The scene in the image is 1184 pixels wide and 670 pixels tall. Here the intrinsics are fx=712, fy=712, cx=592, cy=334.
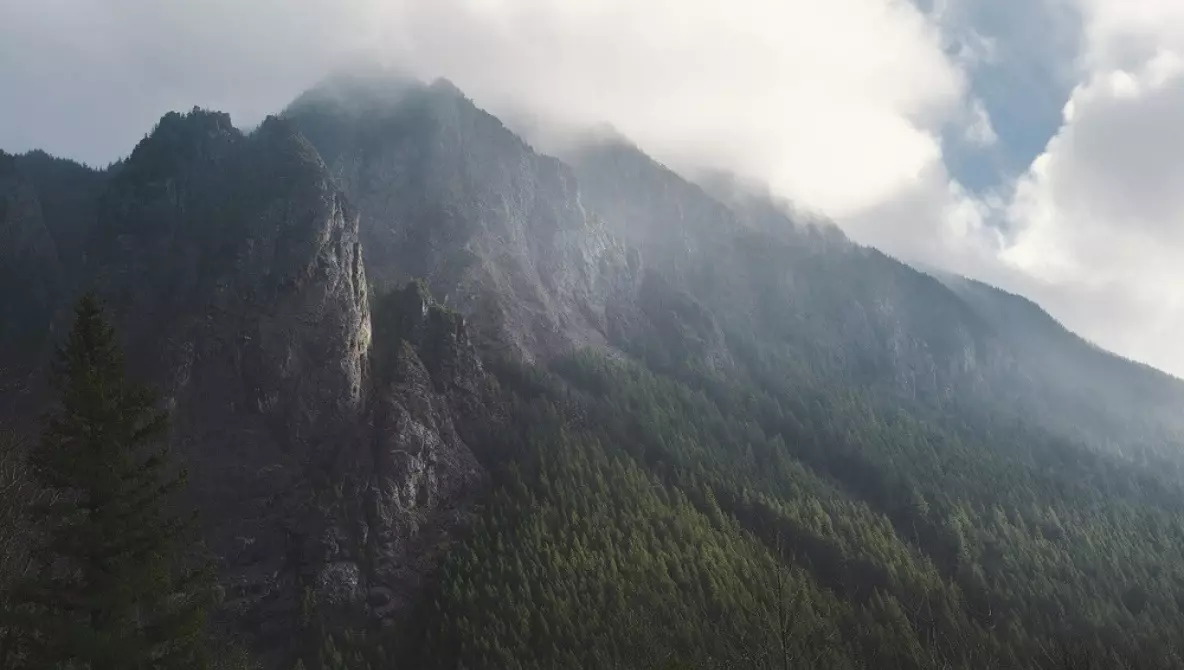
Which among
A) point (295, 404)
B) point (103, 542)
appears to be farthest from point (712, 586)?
point (103, 542)

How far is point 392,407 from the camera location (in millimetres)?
169375

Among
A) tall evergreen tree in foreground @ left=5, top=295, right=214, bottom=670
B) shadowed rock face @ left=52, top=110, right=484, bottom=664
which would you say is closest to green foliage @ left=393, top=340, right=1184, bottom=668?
shadowed rock face @ left=52, top=110, right=484, bottom=664

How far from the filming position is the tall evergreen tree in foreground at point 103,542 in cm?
2633

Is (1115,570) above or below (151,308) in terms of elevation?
above

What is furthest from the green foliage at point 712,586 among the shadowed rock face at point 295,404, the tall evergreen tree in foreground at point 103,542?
the tall evergreen tree in foreground at point 103,542

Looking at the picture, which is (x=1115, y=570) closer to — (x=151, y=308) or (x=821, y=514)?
(x=821, y=514)

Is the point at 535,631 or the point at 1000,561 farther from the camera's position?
the point at 1000,561

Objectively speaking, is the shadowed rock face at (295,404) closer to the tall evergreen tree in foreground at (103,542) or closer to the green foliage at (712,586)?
the green foliage at (712,586)

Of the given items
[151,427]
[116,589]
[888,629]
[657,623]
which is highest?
[151,427]

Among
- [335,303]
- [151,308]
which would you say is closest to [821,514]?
[335,303]

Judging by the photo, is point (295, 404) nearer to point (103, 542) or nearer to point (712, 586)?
point (712, 586)

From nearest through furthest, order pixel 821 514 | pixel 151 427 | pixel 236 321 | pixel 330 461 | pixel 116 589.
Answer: pixel 116 589 < pixel 151 427 < pixel 330 461 < pixel 236 321 < pixel 821 514

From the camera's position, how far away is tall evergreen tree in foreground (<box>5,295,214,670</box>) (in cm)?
2633

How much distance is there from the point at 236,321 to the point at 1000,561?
207m
